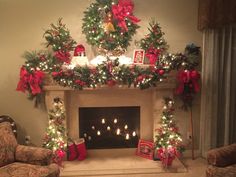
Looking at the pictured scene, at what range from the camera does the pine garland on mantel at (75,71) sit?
3609 millimetres

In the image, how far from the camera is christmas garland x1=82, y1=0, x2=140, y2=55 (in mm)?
3764

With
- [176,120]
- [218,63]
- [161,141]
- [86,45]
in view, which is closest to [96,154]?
[161,141]

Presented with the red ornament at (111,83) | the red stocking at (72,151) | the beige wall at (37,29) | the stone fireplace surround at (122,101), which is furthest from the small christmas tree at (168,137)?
the red stocking at (72,151)

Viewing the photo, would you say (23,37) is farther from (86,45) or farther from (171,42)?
(171,42)

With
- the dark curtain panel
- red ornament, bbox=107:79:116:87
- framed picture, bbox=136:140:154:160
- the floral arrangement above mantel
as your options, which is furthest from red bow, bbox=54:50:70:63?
the dark curtain panel

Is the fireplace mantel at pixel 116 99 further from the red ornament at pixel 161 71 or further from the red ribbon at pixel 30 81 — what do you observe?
the red ornament at pixel 161 71

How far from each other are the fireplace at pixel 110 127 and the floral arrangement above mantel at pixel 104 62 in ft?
2.01

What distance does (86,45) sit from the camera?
396 cm

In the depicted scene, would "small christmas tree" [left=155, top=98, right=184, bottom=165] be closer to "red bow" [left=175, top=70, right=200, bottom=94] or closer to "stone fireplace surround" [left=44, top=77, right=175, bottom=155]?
"stone fireplace surround" [left=44, top=77, right=175, bottom=155]

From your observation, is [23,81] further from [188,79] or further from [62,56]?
[188,79]

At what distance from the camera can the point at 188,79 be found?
3742 millimetres

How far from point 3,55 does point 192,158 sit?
10.6 feet

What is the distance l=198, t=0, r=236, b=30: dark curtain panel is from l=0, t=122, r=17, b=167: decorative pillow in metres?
2.96

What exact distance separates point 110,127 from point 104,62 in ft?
3.83
